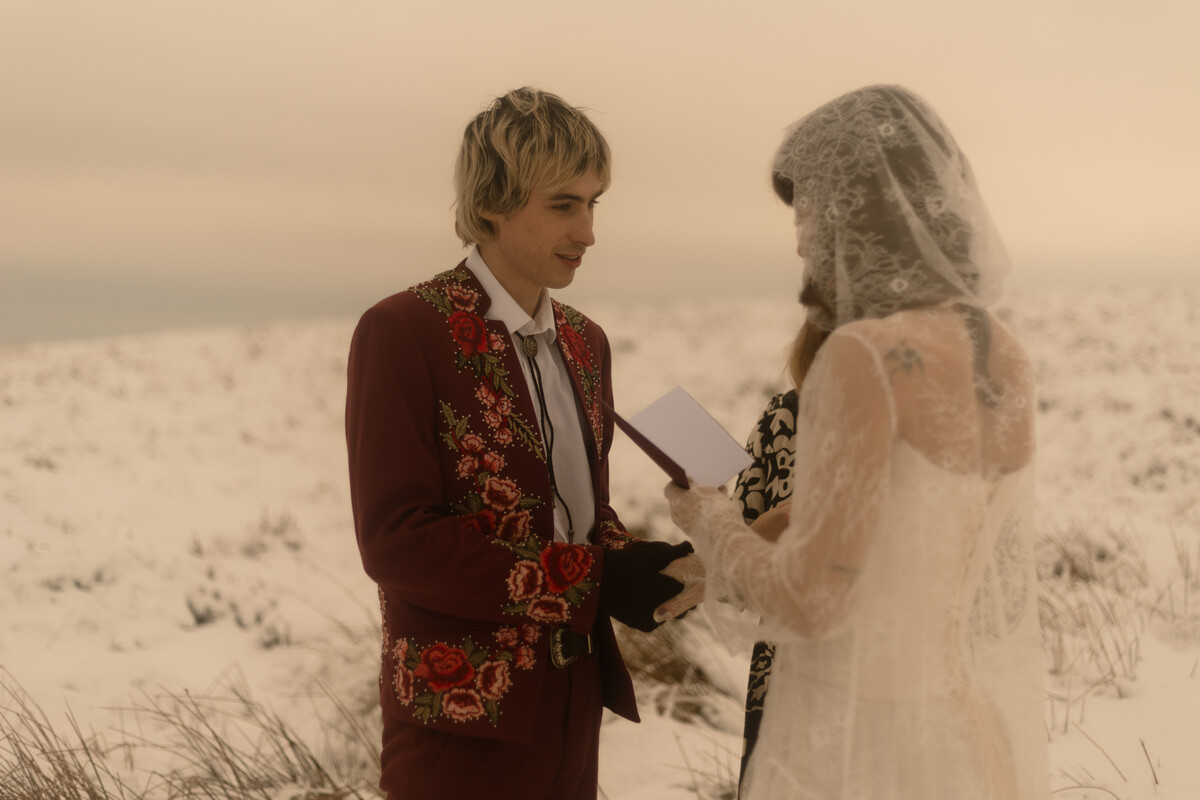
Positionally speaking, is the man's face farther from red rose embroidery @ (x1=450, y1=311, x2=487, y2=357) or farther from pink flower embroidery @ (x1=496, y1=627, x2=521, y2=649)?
pink flower embroidery @ (x1=496, y1=627, x2=521, y2=649)

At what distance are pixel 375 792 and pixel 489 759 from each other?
6.40 feet

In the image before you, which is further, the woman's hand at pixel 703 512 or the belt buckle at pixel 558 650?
the belt buckle at pixel 558 650

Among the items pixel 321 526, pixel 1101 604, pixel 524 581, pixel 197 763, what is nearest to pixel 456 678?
pixel 524 581

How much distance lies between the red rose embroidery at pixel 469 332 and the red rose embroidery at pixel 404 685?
0.63 meters

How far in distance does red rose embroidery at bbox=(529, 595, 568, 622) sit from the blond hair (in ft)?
2.61

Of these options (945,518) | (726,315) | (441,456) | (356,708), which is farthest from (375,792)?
(726,315)

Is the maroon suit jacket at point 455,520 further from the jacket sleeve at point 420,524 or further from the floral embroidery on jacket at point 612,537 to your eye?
the floral embroidery on jacket at point 612,537

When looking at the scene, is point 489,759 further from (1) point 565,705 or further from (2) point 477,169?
(2) point 477,169

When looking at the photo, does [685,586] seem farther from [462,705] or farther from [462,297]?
[462,297]

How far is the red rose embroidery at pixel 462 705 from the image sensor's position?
1.80 meters

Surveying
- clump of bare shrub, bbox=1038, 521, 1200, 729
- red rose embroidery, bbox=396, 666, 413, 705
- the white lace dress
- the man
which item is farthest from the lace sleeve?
clump of bare shrub, bbox=1038, 521, 1200, 729

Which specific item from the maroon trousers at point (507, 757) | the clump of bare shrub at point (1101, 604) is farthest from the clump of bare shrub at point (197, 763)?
the clump of bare shrub at point (1101, 604)

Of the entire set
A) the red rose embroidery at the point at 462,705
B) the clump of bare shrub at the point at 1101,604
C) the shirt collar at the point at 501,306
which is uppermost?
the shirt collar at the point at 501,306

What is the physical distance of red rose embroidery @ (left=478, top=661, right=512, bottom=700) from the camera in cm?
182
